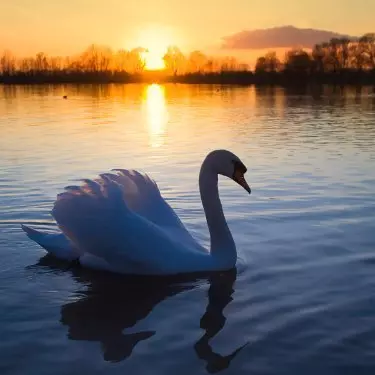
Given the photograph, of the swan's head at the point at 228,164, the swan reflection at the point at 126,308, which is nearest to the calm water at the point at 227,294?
the swan reflection at the point at 126,308

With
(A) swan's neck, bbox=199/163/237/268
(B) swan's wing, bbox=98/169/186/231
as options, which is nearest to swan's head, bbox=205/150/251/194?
(A) swan's neck, bbox=199/163/237/268

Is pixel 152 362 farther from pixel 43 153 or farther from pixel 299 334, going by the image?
pixel 43 153

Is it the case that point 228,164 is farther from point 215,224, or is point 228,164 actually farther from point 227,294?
point 227,294

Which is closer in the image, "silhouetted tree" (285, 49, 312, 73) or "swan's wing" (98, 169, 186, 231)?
"swan's wing" (98, 169, 186, 231)

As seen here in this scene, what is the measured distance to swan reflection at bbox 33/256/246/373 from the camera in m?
4.78

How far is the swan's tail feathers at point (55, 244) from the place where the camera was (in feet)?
22.3

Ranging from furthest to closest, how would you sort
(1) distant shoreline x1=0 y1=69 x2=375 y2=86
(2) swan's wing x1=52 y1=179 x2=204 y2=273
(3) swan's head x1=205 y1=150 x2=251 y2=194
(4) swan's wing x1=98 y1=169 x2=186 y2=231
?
1. (1) distant shoreline x1=0 y1=69 x2=375 y2=86
2. (4) swan's wing x1=98 y1=169 x2=186 y2=231
3. (3) swan's head x1=205 y1=150 x2=251 y2=194
4. (2) swan's wing x1=52 y1=179 x2=204 y2=273

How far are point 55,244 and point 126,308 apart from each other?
1.55m

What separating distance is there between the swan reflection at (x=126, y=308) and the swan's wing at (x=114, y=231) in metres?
0.19

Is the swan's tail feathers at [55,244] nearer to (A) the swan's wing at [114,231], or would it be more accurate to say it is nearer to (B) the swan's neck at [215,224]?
(A) the swan's wing at [114,231]

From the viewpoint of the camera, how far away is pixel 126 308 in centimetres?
566

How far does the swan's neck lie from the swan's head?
100 millimetres

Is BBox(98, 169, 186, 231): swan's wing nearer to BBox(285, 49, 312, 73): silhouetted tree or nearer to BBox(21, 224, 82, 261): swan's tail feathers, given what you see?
BBox(21, 224, 82, 261): swan's tail feathers

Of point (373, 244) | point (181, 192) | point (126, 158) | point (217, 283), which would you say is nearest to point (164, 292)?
point (217, 283)
